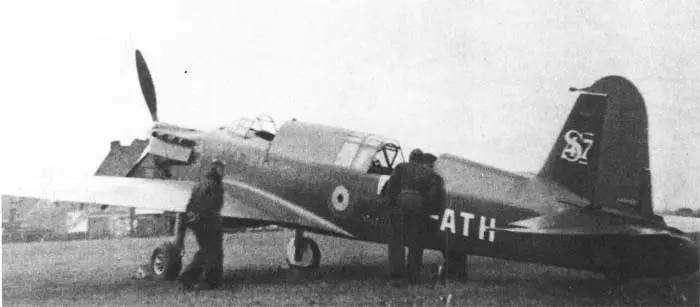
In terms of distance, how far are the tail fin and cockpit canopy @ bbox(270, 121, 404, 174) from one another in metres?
2.50

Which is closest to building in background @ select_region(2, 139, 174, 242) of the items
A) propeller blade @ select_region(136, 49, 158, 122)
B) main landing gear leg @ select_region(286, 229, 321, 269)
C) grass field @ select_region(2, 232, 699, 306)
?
propeller blade @ select_region(136, 49, 158, 122)

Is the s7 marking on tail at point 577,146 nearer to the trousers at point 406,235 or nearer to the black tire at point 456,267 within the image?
the trousers at point 406,235

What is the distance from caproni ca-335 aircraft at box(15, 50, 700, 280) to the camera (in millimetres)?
6047

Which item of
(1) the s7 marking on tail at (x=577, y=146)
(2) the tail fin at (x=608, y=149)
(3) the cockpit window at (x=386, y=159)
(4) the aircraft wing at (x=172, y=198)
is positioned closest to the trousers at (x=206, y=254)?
(4) the aircraft wing at (x=172, y=198)

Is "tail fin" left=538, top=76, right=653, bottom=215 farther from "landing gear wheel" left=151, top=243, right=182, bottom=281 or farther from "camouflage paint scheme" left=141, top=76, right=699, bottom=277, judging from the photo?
"landing gear wheel" left=151, top=243, right=182, bottom=281

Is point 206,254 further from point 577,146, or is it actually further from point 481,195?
point 577,146

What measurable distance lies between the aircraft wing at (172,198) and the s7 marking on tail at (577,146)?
2.91 meters

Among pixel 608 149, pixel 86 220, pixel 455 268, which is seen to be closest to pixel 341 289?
pixel 455 268

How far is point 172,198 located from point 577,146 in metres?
5.30

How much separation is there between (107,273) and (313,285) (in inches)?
150

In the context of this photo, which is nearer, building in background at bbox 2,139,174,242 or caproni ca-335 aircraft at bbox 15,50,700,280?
caproni ca-335 aircraft at bbox 15,50,700,280

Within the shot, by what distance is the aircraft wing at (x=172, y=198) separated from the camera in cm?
829

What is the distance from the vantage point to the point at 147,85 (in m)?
13.0

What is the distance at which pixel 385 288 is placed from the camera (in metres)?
6.98
